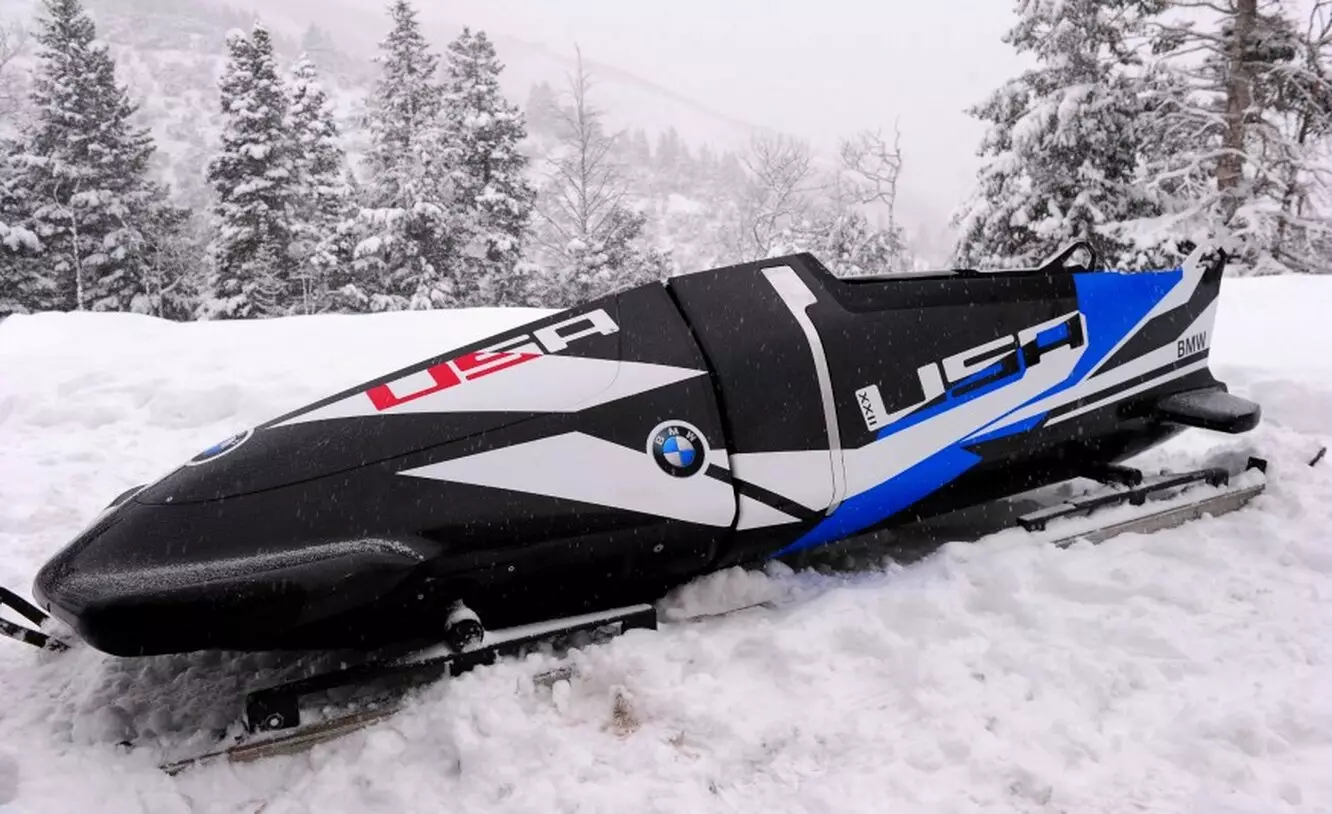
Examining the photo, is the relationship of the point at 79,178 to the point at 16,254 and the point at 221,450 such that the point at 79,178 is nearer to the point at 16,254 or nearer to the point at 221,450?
the point at 16,254

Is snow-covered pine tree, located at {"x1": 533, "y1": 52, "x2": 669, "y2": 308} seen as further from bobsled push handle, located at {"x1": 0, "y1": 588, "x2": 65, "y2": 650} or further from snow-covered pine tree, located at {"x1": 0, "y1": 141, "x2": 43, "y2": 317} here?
bobsled push handle, located at {"x1": 0, "y1": 588, "x2": 65, "y2": 650}

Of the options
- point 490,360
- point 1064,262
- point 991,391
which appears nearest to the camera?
point 490,360

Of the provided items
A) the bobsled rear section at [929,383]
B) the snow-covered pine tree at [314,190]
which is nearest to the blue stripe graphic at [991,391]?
the bobsled rear section at [929,383]

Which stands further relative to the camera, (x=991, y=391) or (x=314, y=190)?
(x=314, y=190)

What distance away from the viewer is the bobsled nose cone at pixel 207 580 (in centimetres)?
194

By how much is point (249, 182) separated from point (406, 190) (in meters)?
4.28

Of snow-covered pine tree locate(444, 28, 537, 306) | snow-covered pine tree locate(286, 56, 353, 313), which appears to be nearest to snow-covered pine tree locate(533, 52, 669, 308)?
snow-covered pine tree locate(444, 28, 537, 306)

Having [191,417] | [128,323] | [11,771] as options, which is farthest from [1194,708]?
[128,323]

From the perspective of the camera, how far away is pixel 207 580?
1.98 m

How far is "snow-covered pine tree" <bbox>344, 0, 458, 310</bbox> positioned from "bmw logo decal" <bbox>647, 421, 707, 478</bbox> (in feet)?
69.4

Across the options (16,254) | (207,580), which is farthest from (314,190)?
(207,580)

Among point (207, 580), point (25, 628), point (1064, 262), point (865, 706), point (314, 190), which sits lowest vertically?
point (865, 706)

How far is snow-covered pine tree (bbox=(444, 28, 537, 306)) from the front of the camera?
24.2 metres

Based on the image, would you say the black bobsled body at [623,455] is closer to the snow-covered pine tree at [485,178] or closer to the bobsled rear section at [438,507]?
the bobsled rear section at [438,507]
